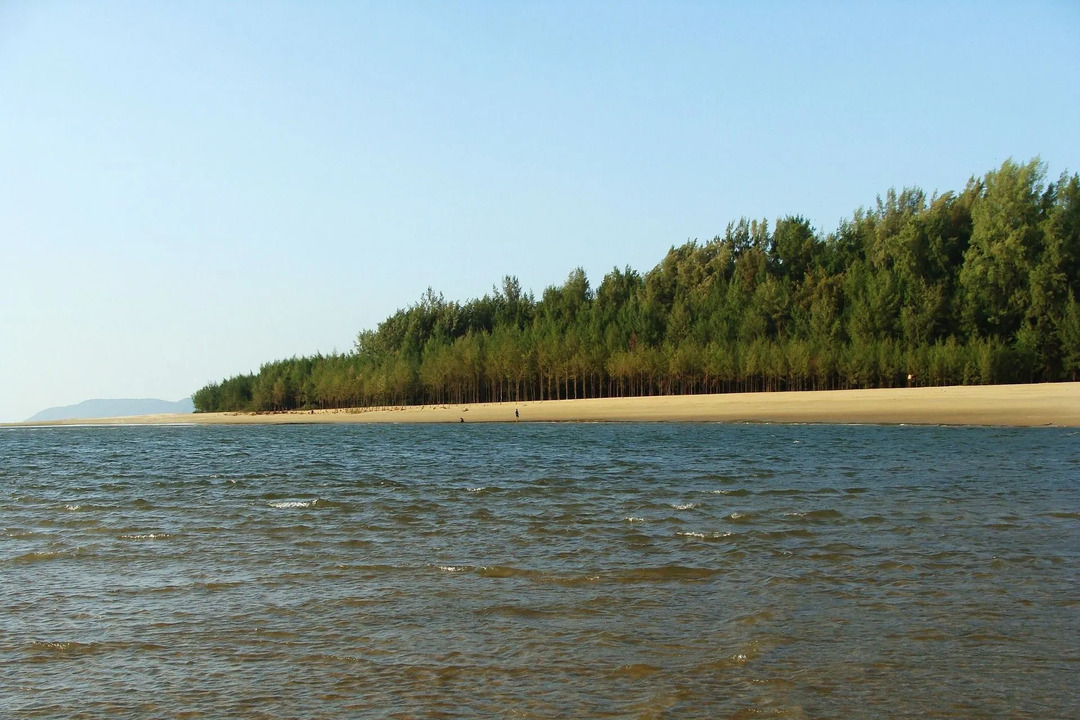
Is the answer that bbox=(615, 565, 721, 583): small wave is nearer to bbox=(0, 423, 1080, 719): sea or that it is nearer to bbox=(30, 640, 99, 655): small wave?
bbox=(0, 423, 1080, 719): sea

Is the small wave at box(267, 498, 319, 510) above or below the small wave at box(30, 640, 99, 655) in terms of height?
above

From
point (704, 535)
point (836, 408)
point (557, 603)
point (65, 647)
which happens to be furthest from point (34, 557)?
point (836, 408)

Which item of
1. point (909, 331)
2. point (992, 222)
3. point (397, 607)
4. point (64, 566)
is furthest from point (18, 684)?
point (992, 222)

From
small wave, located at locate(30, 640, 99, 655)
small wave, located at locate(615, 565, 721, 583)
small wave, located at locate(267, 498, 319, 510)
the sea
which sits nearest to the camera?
the sea

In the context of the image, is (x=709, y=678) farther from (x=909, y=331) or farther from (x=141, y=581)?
(x=909, y=331)

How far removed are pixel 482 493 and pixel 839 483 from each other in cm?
739

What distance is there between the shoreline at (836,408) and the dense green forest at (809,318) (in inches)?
359

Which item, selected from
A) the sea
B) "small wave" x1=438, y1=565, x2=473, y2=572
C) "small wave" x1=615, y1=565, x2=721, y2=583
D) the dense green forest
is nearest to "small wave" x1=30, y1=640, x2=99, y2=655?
the sea

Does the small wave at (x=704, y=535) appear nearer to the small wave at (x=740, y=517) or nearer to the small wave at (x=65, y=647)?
the small wave at (x=740, y=517)

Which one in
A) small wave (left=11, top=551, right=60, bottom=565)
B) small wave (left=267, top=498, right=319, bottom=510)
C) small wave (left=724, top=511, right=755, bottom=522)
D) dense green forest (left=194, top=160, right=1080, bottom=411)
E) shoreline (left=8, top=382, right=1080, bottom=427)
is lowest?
small wave (left=724, top=511, right=755, bottom=522)

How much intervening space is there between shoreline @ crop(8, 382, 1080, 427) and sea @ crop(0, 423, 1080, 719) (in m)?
30.6

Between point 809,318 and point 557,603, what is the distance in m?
76.3

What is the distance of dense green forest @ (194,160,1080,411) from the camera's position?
68.1 metres

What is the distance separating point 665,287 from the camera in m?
102
